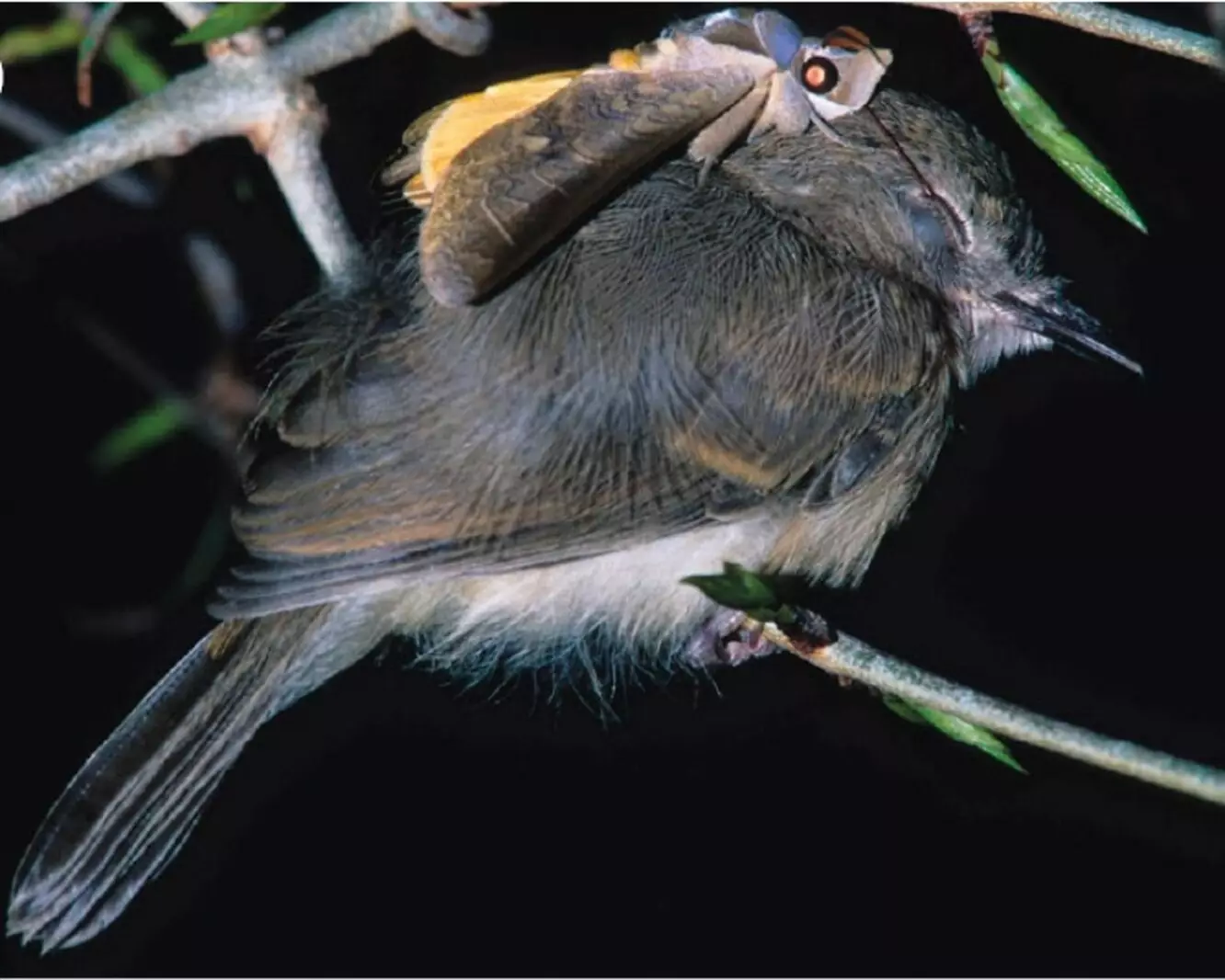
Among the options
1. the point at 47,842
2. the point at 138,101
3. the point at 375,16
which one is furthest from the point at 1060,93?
the point at 47,842

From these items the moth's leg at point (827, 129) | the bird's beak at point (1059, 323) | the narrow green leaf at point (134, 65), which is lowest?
the bird's beak at point (1059, 323)

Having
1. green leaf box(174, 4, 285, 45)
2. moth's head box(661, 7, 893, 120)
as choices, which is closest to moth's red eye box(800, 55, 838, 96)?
moth's head box(661, 7, 893, 120)

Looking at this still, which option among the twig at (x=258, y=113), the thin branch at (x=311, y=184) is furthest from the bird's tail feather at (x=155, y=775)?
the twig at (x=258, y=113)

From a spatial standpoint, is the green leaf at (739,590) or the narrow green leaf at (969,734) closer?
the green leaf at (739,590)

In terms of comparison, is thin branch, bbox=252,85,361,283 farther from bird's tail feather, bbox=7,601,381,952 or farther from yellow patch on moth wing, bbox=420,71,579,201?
bird's tail feather, bbox=7,601,381,952

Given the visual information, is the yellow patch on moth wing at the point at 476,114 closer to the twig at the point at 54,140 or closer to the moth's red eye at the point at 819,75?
the moth's red eye at the point at 819,75

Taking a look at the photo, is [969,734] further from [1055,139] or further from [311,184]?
[311,184]
